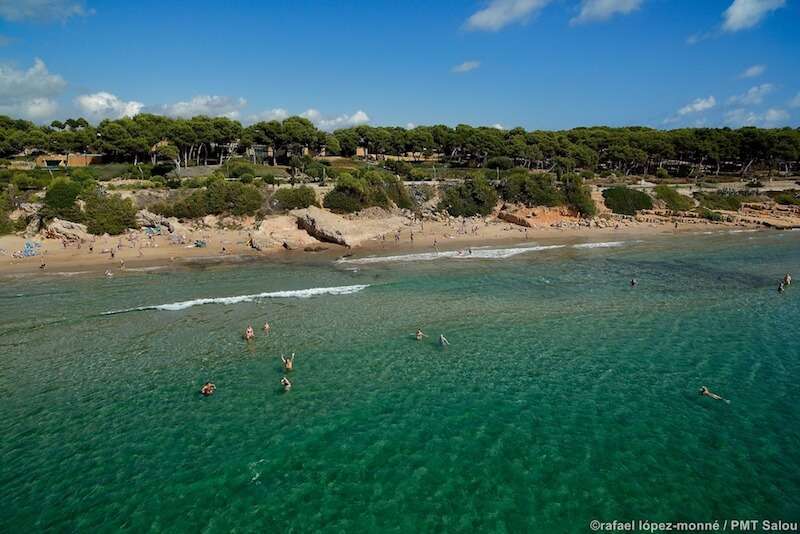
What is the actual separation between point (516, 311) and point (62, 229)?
133 ft

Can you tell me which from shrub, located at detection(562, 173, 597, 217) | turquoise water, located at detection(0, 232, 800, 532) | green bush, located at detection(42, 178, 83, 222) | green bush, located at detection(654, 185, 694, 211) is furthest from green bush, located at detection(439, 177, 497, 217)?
green bush, located at detection(42, 178, 83, 222)

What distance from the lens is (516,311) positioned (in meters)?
26.7

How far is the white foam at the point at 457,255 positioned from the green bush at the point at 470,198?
1375 centimetres

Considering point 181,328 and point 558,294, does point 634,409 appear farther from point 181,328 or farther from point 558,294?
point 181,328

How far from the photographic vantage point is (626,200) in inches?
2466

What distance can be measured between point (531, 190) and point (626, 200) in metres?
13.4

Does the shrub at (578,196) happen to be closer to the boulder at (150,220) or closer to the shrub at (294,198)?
the shrub at (294,198)

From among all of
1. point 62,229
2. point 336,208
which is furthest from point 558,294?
point 62,229

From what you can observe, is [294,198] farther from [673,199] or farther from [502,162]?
[673,199]

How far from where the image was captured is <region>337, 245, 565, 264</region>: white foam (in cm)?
4069

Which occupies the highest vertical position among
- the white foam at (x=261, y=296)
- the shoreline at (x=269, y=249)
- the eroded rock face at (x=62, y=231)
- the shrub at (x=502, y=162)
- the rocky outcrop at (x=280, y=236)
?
the shrub at (x=502, y=162)

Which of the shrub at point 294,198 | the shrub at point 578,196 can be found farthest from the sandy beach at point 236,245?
the shrub at point 294,198

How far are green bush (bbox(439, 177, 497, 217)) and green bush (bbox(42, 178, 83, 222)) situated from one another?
1447 inches

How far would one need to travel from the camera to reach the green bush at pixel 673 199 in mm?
63322
